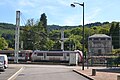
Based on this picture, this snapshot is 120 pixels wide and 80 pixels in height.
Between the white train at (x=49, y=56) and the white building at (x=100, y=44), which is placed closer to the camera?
the white train at (x=49, y=56)

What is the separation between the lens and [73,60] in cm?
6272

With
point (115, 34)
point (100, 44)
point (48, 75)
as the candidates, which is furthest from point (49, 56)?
point (115, 34)

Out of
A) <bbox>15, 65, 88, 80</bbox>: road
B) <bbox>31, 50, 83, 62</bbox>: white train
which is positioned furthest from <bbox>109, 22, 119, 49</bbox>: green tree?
<bbox>15, 65, 88, 80</bbox>: road

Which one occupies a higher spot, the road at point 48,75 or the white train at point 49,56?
the white train at point 49,56

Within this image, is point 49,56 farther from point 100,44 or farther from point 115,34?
point 115,34

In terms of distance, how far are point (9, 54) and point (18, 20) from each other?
16.4 meters

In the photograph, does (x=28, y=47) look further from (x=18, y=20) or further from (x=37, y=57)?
(x=18, y=20)

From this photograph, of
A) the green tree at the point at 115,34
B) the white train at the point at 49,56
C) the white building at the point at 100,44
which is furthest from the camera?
the green tree at the point at 115,34

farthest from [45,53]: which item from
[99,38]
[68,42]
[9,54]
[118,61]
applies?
[99,38]

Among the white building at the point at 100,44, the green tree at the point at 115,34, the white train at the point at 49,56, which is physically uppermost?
the green tree at the point at 115,34

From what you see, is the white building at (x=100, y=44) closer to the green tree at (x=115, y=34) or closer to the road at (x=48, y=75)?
the green tree at (x=115, y=34)

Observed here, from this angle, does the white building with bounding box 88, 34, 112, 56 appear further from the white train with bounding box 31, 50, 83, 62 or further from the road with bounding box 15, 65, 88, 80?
the road with bounding box 15, 65, 88, 80

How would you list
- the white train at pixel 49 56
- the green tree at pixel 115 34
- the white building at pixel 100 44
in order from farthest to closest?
the green tree at pixel 115 34 < the white building at pixel 100 44 < the white train at pixel 49 56

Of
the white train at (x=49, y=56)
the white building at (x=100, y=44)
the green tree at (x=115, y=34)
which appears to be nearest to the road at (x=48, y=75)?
the white train at (x=49, y=56)
